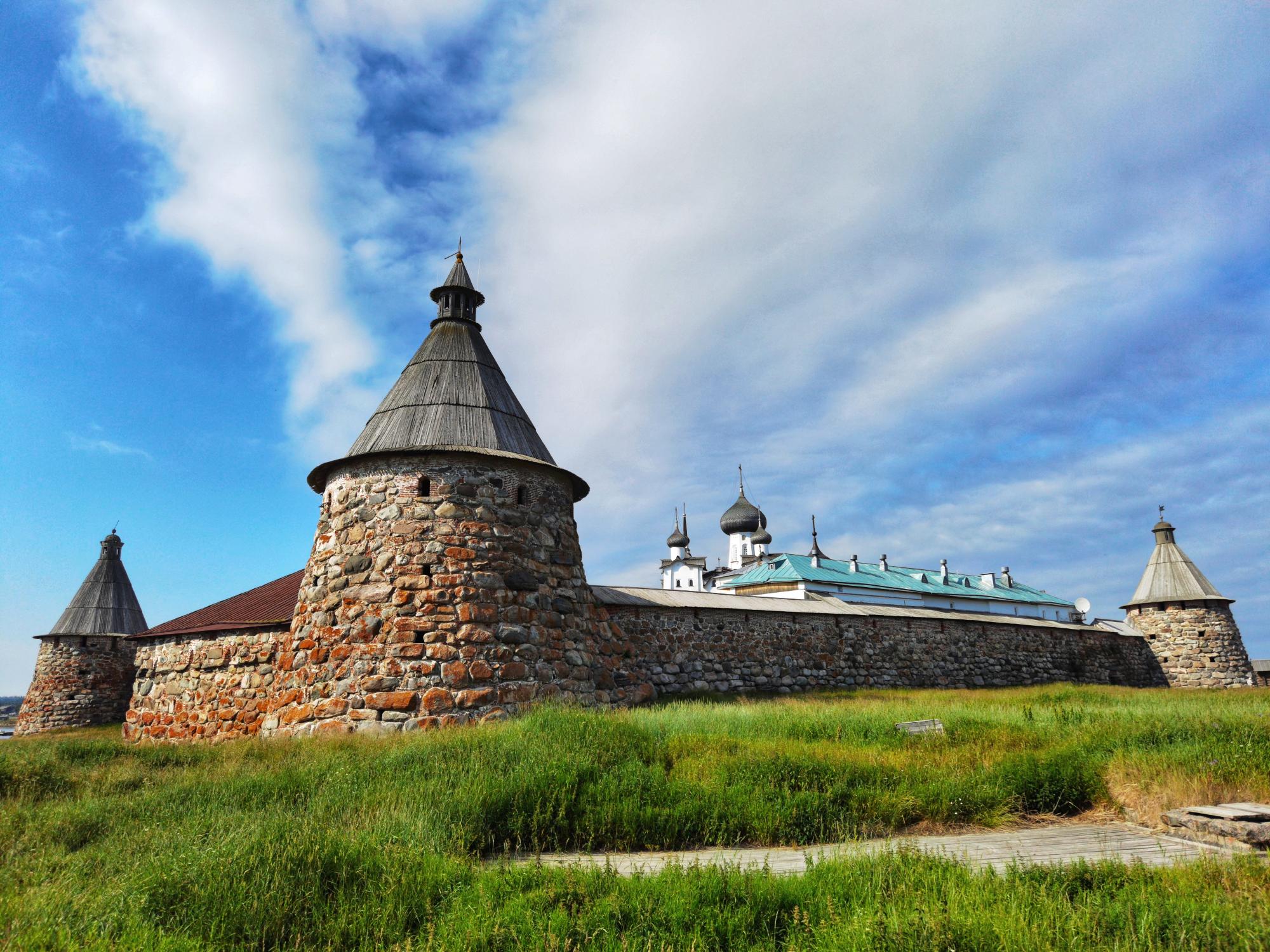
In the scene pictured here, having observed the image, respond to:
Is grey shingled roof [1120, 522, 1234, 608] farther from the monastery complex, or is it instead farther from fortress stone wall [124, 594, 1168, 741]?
the monastery complex

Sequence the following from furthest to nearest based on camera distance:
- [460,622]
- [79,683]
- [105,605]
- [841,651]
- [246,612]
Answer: [105,605]
[79,683]
[841,651]
[246,612]
[460,622]

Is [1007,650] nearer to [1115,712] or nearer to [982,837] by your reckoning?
[1115,712]

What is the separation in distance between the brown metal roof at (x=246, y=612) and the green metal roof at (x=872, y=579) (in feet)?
70.4

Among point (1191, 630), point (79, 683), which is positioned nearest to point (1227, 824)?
point (1191, 630)

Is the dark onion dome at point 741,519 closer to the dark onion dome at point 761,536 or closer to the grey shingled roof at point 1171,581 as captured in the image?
the dark onion dome at point 761,536

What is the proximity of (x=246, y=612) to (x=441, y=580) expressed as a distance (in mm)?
7803

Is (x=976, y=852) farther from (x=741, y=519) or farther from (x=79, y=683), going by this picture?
(x=741, y=519)

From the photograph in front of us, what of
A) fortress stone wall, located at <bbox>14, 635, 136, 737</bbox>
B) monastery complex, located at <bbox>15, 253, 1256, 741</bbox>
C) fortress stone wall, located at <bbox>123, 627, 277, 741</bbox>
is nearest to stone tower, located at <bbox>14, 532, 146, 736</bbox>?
fortress stone wall, located at <bbox>14, 635, 136, 737</bbox>

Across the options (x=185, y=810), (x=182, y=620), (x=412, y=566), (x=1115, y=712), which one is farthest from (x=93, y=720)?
(x=1115, y=712)

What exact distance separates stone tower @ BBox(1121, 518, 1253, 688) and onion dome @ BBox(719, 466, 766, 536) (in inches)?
812

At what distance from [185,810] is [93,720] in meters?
24.2

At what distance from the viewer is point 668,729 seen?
865 cm

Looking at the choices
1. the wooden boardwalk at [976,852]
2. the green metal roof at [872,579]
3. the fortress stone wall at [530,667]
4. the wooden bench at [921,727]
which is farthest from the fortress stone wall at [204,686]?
the green metal roof at [872,579]

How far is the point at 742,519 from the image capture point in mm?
45094
